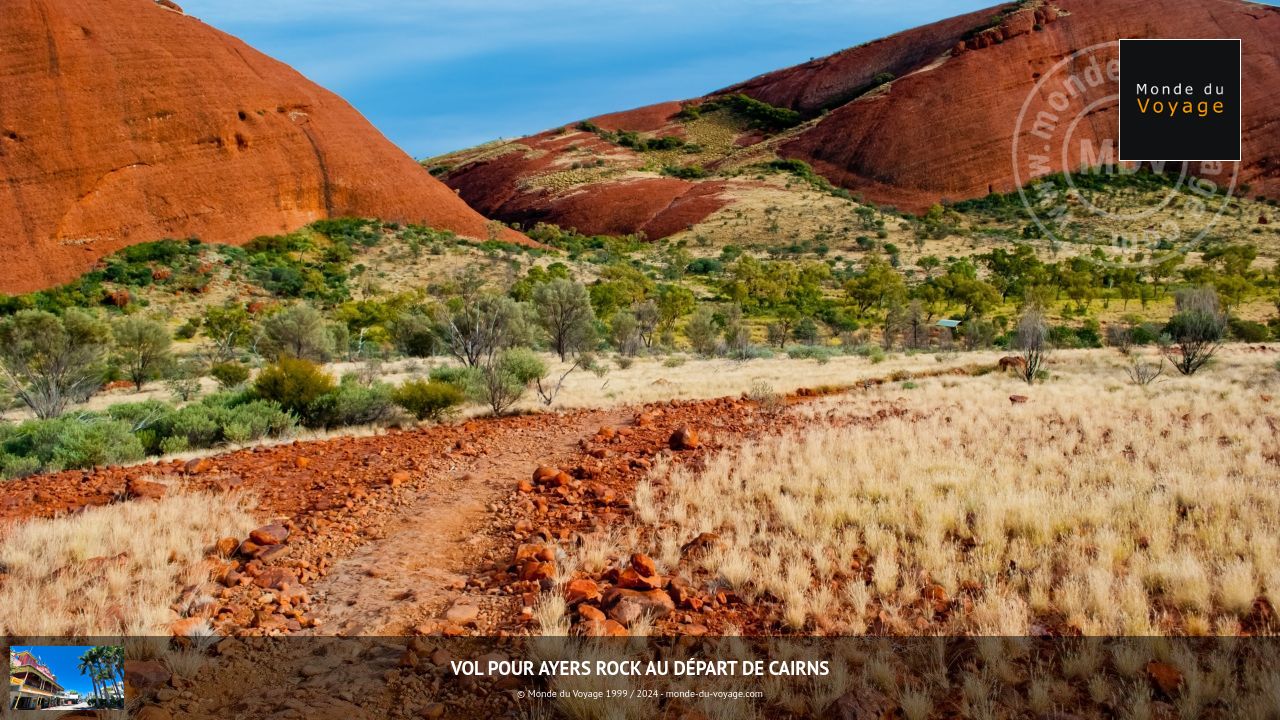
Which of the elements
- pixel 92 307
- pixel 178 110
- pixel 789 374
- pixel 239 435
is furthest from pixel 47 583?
pixel 178 110

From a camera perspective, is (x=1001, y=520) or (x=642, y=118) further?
(x=642, y=118)

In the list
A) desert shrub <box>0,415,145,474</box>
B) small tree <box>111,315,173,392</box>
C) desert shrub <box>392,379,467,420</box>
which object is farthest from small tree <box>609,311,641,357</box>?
desert shrub <box>0,415,145,474</box>

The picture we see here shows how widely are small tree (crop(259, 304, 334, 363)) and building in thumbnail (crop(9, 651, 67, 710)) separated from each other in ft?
65.0

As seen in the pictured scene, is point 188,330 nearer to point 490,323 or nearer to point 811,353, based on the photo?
point 490,323

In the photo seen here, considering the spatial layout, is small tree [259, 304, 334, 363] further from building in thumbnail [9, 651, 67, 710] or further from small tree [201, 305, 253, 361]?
building in thumbnail [9, 651, 67, 710]

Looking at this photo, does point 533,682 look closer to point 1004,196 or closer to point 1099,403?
point 1099,403

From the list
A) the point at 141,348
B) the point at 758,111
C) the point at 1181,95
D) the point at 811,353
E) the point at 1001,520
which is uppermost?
the point at 758,111

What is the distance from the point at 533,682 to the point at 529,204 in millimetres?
73332

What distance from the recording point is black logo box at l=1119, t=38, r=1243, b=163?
948 inches

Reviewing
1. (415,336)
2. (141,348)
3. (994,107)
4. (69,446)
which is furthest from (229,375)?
(994,107)

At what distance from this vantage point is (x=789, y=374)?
52.1ft

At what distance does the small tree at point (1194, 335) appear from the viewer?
15352 millimetres

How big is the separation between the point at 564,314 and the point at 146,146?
35.0 meters

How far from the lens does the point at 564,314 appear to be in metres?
23.4
